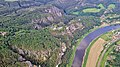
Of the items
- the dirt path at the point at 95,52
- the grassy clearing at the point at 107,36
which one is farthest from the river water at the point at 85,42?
the grassy clearing at the point at 107,36

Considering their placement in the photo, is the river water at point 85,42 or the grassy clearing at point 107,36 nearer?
the river water at point 85,42

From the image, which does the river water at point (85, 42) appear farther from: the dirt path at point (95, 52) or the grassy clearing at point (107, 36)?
the grassy clearing at point (107, 36)

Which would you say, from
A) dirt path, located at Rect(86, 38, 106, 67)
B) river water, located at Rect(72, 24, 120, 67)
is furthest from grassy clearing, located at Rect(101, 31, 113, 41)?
river water, located at Rect(72, 24, 120, 67)

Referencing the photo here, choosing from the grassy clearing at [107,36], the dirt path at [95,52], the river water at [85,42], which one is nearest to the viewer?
the dirt path at [95,52]

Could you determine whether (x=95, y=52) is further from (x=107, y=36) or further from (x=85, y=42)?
(x=107, y=36)

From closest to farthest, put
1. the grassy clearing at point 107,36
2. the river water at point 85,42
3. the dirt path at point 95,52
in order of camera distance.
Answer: the dirt path at point 95,52, the river water at point 85,42, the grassy clearing at point 107,36

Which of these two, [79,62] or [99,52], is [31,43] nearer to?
[79,62]
